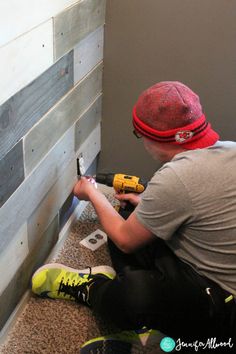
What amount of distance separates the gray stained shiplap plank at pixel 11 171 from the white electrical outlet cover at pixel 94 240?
0.59 metres

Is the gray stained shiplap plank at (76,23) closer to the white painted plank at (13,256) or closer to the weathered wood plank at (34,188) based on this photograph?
the weathered wood plank at (34,188)

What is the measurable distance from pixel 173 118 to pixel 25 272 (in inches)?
26.4

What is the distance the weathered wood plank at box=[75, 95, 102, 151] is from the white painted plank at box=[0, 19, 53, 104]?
40cm

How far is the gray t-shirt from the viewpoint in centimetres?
102

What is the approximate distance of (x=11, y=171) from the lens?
1.10m

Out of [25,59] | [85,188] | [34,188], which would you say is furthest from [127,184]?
[25,59]

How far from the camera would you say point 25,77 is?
1.08 meters

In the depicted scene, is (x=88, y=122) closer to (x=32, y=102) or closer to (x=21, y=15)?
(x=32, y=102)

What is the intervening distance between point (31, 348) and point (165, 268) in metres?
0.46

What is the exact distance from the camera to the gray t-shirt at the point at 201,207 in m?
1.02

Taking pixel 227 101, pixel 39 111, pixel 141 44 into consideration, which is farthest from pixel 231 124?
pixel 39 111

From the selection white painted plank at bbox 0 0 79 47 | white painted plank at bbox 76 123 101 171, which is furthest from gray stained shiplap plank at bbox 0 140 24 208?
white painted plank at bbox 76 123 101 171

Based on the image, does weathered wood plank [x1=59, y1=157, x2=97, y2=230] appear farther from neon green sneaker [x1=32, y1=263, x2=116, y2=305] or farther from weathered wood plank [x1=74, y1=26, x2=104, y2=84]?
weathered wood plank [x1=74, y1=26, x2=104, y2=84]

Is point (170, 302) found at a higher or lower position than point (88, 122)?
lower
